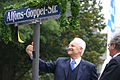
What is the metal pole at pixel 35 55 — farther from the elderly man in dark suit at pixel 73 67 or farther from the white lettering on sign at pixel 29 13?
the elderly man in dark suit at pixel 73 67

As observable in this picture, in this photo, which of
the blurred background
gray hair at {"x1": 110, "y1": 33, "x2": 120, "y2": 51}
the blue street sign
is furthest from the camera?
the blurred background

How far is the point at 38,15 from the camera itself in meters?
4.52

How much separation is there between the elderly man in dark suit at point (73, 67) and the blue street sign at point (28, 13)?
2.21ft

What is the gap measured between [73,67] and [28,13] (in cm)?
108

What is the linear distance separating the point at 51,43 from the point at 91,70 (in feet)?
32.0

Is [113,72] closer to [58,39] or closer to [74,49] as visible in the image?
[74,49]

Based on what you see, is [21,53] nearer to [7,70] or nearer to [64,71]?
[7,70]

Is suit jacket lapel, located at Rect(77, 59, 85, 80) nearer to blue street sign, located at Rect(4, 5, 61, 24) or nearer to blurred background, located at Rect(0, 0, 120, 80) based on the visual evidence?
blue street sign, located at Rect(4, 5, 61, 24)

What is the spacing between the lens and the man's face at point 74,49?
15.6 feet

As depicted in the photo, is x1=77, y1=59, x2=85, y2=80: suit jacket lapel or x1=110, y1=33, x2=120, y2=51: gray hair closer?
x1=110, y1=33, x2=120, y2=51: gray hair

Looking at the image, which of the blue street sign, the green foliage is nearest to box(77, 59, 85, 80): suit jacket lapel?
the blue street sign

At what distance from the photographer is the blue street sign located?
14.7 ft

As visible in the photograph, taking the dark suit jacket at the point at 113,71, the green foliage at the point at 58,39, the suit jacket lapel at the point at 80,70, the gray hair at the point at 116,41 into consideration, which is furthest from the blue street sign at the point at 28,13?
the green foliage at the point at 58,39

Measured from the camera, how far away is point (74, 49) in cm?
479
